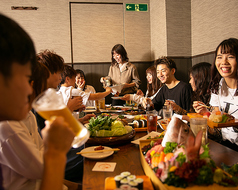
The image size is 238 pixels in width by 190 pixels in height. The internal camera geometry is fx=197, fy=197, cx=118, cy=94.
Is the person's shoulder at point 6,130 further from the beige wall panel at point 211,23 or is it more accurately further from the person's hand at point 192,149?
the beige wall panel at point 211,23

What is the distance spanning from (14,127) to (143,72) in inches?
181

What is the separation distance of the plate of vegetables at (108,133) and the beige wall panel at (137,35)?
393 cm

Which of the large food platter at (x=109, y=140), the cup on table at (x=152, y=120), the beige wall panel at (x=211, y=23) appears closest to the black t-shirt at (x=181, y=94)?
the beige wall panel at (x=211, y=23)

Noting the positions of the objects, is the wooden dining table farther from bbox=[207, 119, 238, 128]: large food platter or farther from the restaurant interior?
the restaurant interior

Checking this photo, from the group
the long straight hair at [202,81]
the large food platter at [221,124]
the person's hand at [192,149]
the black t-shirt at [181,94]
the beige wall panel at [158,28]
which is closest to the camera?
the person's hand at [192,149]

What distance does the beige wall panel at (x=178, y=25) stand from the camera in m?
4.09

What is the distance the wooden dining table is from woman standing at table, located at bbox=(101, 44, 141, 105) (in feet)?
9.52

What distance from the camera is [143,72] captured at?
5289mm

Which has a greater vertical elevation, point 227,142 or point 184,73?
point 184,73

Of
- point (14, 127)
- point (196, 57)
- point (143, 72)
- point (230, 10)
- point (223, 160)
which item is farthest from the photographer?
point (143, 72)

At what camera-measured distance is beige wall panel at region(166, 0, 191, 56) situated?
4094mm

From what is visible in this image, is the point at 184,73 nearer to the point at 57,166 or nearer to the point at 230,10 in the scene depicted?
the point at 230,10

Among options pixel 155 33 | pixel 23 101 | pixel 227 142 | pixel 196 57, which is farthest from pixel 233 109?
pixel 155 33

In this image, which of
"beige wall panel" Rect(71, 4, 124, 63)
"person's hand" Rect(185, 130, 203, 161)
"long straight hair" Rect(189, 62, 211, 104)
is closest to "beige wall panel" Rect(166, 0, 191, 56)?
"beige wall panel" Rect(71, 4, 124, 63)
